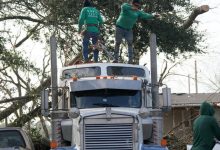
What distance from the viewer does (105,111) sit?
11789 mm

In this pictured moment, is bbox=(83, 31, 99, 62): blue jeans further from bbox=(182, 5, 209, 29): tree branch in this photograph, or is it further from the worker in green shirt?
bbox=(182, 5, 209, 29): tree branch

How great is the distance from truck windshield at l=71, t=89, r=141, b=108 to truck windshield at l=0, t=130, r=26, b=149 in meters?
1.96

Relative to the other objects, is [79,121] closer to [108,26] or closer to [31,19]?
[108,26]

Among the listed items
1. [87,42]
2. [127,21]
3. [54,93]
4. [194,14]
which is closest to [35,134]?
[194,14]

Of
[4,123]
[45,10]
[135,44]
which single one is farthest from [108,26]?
[4,123]

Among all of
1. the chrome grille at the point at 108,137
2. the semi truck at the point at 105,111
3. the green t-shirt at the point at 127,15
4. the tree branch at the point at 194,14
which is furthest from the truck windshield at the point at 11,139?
the tree branch at the point at 194,14

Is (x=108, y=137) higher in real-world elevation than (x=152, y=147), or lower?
higher

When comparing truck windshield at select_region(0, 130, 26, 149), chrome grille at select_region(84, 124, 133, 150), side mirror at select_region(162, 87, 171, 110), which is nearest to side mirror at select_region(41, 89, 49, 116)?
chrome grille at select_region(84, 124, 133, 150)

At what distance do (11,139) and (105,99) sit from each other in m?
2.81

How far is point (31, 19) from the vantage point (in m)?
21.3

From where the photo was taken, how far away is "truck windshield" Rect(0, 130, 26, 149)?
43.3 ft

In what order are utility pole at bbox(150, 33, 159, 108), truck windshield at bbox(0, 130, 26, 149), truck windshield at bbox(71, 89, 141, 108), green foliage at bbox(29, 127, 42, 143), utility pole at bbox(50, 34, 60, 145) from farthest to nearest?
green foliage at bbox(29, 127, 42, 143) < truck windshield at bbox(0, 130, 26, 149) < utility pole at bbox(150, 33, 159, 108) < utility pole at bbox(50, 34, 60, 145) < truck windshield at bbox(71, 89, 141, 108)

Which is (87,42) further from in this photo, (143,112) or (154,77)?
(143,112)

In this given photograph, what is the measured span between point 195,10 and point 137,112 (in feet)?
31.0
